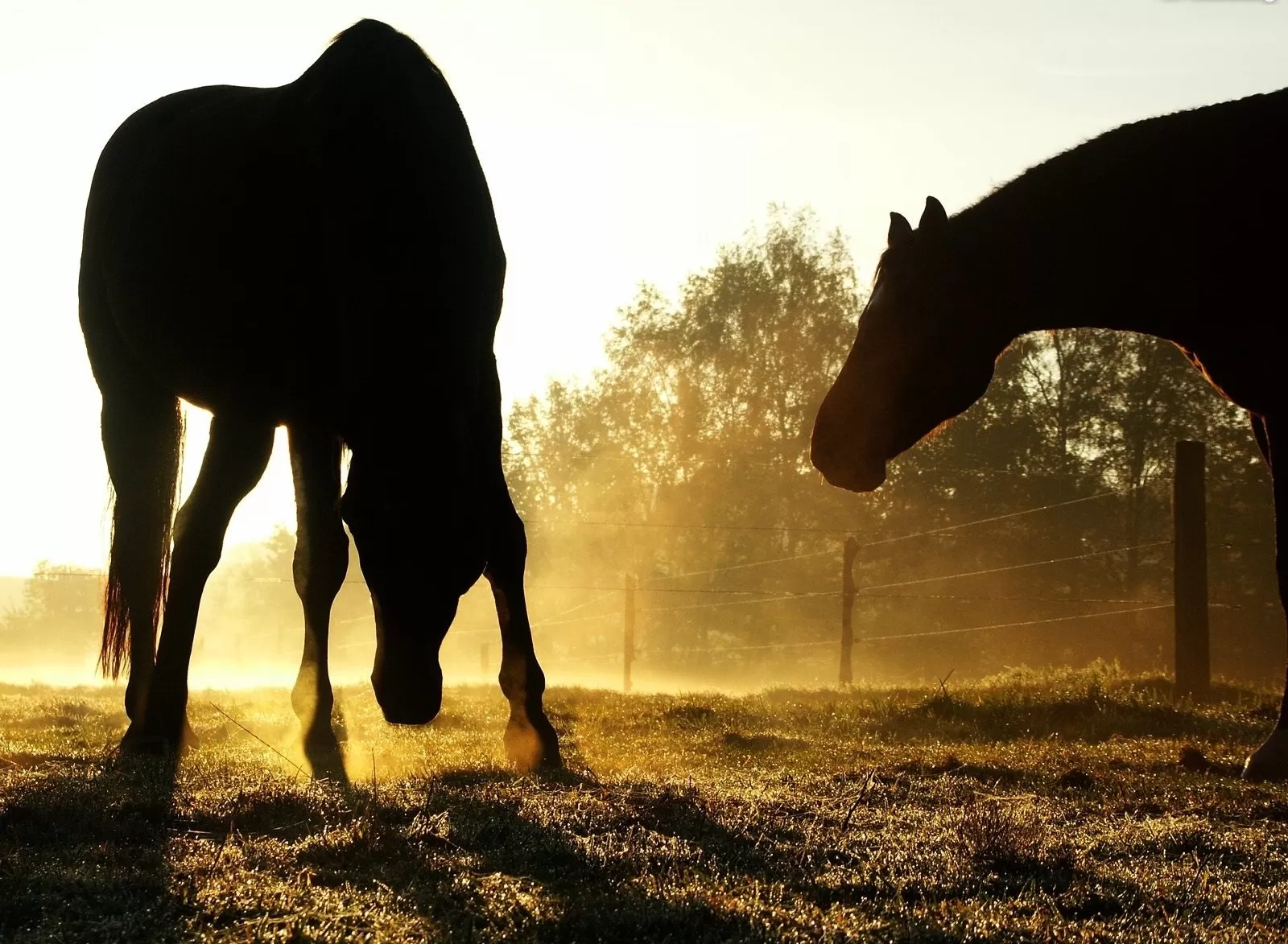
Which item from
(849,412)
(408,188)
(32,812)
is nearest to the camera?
(32,812)

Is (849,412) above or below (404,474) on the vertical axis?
above

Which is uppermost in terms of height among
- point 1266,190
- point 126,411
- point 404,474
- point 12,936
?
point 1266,190

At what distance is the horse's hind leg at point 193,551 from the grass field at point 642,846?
0.23 m

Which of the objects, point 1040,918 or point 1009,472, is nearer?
point 1040,918

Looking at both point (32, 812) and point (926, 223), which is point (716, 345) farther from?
point (32, 812)

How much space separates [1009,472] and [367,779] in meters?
33.1

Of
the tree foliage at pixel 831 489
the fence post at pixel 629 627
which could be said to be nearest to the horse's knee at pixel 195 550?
the fence post at pixel 629 627

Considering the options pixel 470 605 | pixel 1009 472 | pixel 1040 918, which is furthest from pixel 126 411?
pixel 470 605

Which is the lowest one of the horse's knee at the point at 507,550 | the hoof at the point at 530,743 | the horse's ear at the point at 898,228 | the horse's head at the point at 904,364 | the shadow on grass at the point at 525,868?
the shadow on grass at the point at 525,868

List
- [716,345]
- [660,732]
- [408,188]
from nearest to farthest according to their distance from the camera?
[408,188] < [660,732] < [716,345]

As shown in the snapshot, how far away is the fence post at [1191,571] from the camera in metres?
10.5

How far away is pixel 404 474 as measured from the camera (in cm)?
362

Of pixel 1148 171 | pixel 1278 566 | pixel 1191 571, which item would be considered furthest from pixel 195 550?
pixel 1191 571

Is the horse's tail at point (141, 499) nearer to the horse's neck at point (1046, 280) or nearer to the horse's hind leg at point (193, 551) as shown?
the horse's hind leg at point (193, 551)
